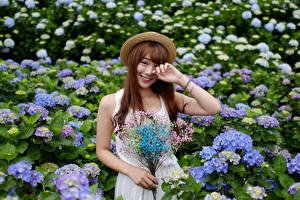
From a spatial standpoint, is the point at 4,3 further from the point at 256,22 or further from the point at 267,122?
the point at 267,122

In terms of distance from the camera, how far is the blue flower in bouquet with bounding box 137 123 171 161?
1371 millimetres

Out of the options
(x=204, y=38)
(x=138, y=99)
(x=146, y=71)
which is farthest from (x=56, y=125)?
(x=204, y=38)

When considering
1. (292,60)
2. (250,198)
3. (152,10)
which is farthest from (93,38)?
(250,198)

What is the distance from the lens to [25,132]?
174 centimetres

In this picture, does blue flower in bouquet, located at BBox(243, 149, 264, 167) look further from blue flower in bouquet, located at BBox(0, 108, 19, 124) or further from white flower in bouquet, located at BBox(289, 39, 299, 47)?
white flower in bouquet, located at BBox(289, 39, 299, 47)

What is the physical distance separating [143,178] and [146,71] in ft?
2.09

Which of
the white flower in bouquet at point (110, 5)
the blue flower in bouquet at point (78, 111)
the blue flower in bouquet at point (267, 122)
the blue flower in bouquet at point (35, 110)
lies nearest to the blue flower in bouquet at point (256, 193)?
the blue flower in bouquet at point (267, 122)

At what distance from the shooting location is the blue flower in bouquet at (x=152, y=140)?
1371mm

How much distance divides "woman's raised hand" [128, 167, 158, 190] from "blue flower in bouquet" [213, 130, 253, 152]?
15.0 inches

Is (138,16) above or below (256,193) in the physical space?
below

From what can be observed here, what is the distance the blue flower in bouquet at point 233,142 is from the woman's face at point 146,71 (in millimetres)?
581

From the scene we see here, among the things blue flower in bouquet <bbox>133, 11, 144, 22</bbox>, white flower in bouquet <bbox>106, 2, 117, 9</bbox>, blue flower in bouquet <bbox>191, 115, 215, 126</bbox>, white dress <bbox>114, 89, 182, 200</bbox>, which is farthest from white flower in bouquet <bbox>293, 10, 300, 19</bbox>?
white dress <bbox>114, 89, 182, 200</bbox>

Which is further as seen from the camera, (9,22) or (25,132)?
(9,22)

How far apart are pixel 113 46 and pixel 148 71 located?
141 inches
